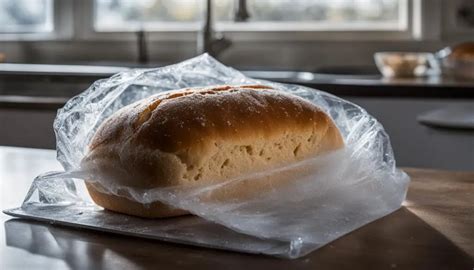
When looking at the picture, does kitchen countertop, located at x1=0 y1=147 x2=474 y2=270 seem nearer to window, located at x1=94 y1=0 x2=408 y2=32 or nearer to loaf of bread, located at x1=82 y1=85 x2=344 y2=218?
loaf of bread, located at x1=82 y1=85 x2=344 y2=218

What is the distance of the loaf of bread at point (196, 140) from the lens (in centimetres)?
71

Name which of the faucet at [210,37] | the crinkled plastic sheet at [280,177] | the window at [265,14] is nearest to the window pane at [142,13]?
the window at [265,14]

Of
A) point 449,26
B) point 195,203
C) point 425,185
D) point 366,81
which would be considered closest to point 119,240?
point 195,203

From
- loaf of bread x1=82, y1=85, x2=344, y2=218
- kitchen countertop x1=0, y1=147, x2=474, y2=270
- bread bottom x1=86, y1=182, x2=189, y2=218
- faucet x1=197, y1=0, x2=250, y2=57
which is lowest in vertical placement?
kitchen countertop x1=0, y1=147, x2=474, y2=270

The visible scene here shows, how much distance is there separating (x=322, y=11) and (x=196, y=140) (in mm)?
2419

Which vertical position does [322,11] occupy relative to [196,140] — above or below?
above

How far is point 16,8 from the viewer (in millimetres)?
3539

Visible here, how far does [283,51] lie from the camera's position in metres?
3.02

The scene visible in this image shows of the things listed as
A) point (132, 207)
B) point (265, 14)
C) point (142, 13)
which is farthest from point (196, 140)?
point (142, 13)

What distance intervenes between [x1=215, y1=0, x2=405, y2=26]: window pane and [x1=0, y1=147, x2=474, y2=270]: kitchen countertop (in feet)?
7.50

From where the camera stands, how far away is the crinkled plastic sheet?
0.67 meters

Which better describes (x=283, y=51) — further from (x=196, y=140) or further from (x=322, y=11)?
(x=196, y=140)

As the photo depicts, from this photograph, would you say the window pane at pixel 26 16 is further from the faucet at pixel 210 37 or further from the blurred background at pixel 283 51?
the faucet at pixel 210 37

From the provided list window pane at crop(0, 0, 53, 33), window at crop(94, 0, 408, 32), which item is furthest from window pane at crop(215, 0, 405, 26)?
window pane at crop(0, 0, 53, 33)
